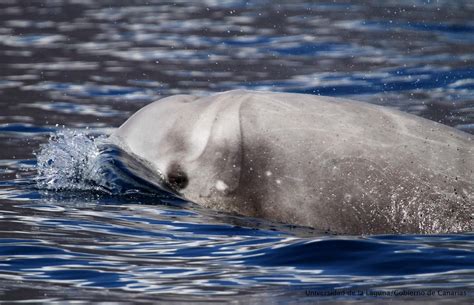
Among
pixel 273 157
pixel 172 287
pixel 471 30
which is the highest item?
pixel 471 30

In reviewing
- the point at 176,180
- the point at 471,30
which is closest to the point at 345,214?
the point at 176,180

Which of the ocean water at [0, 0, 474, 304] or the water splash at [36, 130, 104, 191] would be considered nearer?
the ocean water at [0, 0, 474, 304]

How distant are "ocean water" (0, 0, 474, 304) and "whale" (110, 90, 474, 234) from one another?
0.51ft

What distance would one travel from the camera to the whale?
626cm

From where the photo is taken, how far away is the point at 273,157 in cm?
641

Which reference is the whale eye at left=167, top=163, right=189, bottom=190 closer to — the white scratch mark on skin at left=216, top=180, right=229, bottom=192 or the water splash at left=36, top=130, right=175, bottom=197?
the water splash at left=36, top=130, right=175, bottom=197

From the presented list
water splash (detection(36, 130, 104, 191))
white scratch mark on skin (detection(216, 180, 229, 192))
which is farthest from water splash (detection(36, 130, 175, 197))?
white scratch mark on skin (detection(216, 180, 229, 192))

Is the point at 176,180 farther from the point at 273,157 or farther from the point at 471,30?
the point at 471,30

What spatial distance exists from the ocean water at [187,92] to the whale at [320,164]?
0.15 metres

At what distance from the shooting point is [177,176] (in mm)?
6719

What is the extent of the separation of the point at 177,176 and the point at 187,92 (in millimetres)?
6763

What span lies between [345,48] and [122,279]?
1045 cm

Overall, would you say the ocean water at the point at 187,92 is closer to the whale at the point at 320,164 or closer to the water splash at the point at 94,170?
the water splash at the point at 94,170

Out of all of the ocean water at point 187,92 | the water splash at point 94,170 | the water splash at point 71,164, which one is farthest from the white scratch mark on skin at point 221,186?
the water splash at point 71,164
